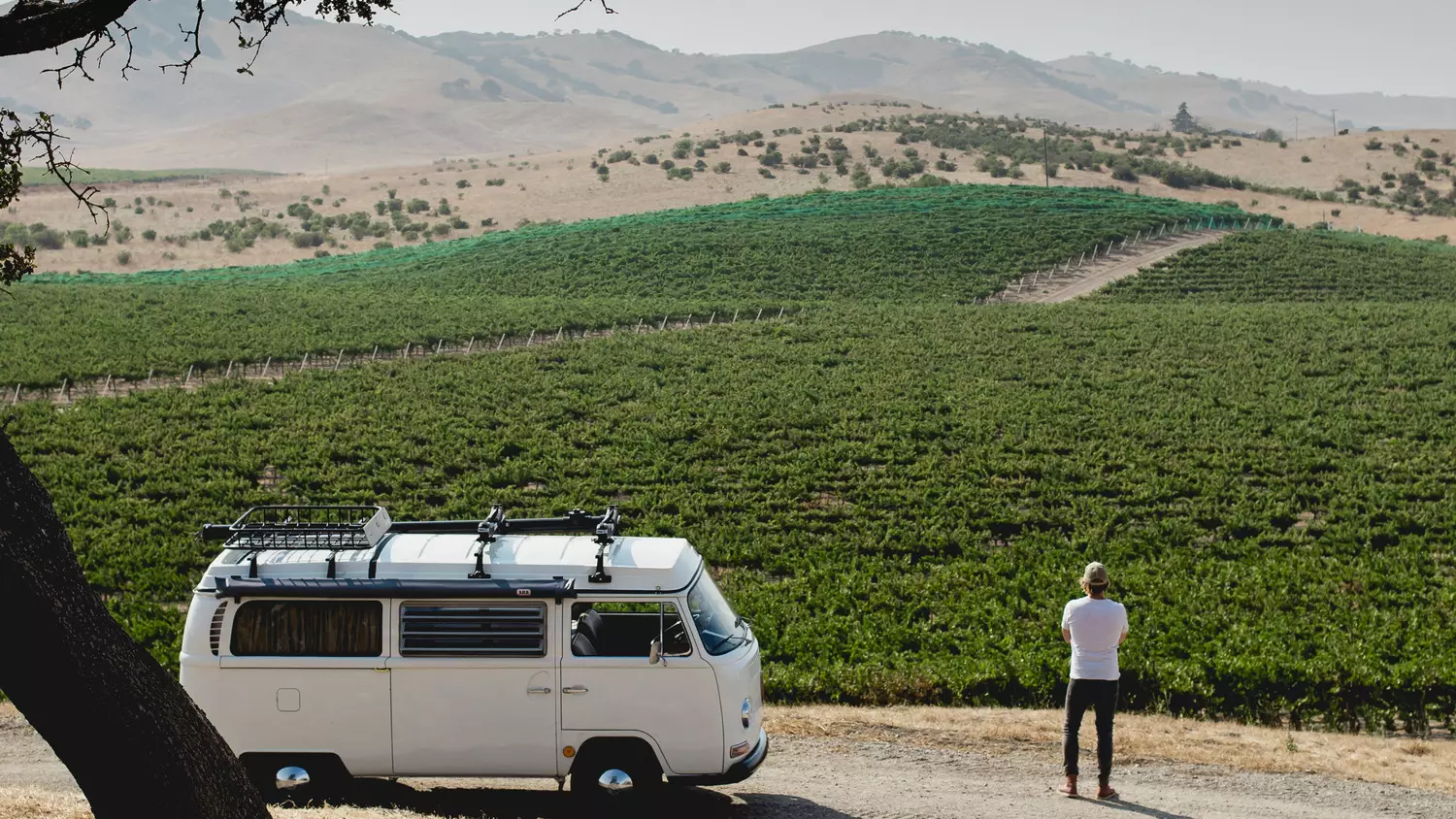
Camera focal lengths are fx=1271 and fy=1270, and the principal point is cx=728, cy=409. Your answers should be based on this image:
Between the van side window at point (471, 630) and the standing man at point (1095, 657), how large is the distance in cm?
479

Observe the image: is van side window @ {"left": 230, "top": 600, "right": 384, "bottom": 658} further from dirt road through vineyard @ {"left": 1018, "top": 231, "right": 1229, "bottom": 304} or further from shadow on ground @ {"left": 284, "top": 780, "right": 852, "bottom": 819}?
dirt road through vineyard @ {"left": 1018, "top": 231, "right": 1229, "bottom": 304}

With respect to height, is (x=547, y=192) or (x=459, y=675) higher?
(x=547, y=192)

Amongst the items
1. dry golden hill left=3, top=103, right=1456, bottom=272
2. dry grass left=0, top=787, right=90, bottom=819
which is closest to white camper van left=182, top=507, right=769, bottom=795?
dry grass left=0, top=787, right=90, bottom=819

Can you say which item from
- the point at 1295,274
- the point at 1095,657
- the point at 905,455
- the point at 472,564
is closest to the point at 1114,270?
the point at 1295,274

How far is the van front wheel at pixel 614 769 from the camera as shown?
11.3 meters

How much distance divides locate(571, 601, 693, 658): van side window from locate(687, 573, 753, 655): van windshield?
0.25 meters

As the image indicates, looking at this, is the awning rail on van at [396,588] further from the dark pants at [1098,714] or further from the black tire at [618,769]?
the dark pants at [1098,714]

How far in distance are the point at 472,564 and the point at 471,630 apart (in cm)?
58

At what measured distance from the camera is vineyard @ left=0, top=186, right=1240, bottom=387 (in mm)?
47906

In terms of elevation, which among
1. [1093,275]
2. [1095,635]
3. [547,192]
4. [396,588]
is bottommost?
[1095,635]

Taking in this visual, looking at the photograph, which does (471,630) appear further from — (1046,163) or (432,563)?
(1046,163)

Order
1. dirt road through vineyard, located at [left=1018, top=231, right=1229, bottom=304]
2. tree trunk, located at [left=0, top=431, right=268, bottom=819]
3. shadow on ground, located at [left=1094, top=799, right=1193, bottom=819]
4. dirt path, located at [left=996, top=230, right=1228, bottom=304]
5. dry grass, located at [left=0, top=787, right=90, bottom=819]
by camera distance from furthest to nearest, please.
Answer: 1. dirt path, located at [left=996, top=230, right=1228, bottom=304]
2. dirt road through vineyard, located at [left=1018, top=231, right=1229, bottom=304]
3. shadow on ground, located at [left=1094, top=799, right=1193, bottom=819]
4. dry grass, located at [left=0, top=787, right=90, bottom=819]
5. tree trunk, located at [left=0, top=431, right=268, bottom=819]

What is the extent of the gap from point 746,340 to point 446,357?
36.2 ft

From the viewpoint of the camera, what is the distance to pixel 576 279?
6869 cm
